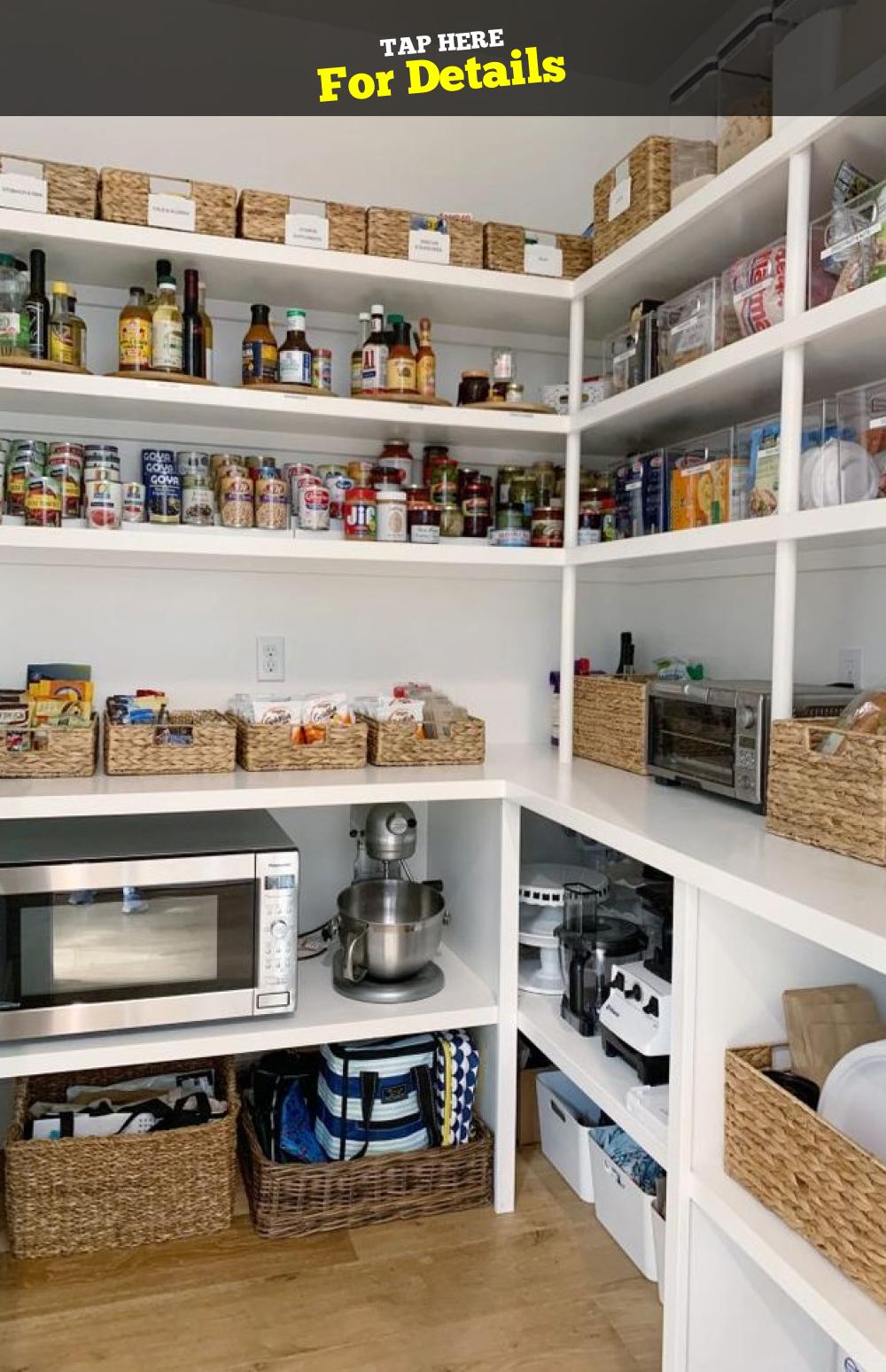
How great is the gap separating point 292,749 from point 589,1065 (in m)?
0.87

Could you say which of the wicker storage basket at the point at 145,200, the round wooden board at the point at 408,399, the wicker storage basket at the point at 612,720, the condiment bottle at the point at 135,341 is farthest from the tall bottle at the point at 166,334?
the wicker storage basket at the point at 612,720

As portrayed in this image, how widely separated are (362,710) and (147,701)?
1.60 feet

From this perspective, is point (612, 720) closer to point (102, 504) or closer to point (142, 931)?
point (142, 931)

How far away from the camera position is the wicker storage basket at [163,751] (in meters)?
2.04

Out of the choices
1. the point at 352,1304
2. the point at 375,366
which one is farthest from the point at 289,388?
the point at 352,1304

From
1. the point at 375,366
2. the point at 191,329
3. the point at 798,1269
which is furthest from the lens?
the point at 375,366

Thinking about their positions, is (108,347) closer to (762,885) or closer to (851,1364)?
(762,885)

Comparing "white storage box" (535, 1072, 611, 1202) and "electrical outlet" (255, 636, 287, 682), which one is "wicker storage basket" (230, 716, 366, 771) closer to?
"electrical outlet" (255, 636, 287, 682)

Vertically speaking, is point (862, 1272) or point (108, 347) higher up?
point (108, 347)

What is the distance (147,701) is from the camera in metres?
2.16

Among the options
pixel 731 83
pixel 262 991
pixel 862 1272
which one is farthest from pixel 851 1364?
pixel 731 83

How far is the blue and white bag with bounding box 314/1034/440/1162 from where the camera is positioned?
6.79ft

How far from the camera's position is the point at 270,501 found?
229 cm

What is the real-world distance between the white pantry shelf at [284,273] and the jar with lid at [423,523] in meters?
0.48
